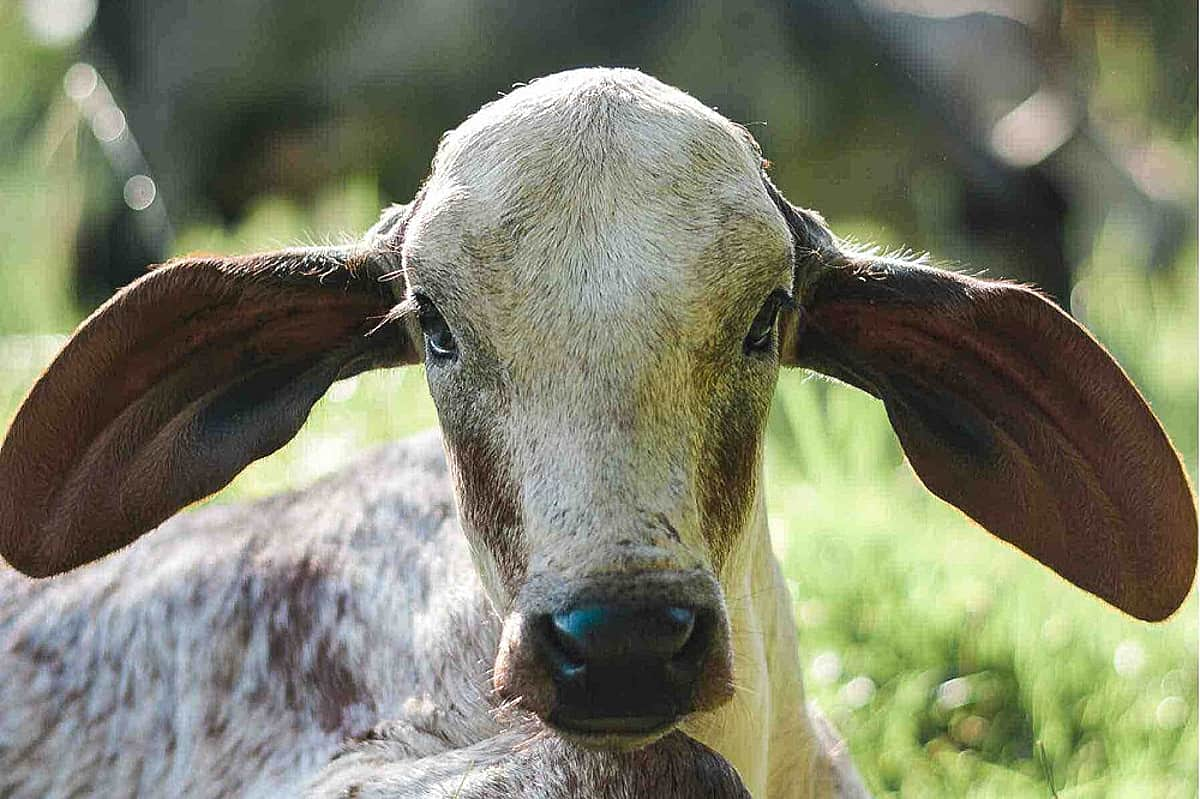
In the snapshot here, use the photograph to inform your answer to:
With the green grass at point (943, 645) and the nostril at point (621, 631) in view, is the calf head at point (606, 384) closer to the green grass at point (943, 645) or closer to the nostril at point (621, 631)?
the nostril at point (621, 631)

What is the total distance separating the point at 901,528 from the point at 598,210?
11.3ft

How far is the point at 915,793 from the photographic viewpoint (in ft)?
16.4

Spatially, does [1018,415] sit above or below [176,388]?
below

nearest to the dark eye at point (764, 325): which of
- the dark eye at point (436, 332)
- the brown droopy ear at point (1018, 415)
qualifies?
the brown droopy ear at point (1018, 415)

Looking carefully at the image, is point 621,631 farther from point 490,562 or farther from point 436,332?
point 436,332

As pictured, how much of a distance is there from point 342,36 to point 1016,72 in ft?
13.9

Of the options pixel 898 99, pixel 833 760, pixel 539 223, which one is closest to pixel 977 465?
pixel 833 760

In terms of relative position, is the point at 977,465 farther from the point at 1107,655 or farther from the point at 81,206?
the point at 81,206

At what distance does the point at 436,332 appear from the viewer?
3389mm

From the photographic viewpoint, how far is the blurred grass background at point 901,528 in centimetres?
522

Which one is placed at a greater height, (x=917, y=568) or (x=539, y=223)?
(x=539, y=223)

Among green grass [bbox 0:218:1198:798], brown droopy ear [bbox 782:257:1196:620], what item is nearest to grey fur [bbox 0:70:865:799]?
brown droopy ear [bbox 782:257:1196:620]

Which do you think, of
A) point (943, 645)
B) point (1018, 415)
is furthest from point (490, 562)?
point (943, 645)

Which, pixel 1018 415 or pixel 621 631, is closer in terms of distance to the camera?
pixel 621 631
